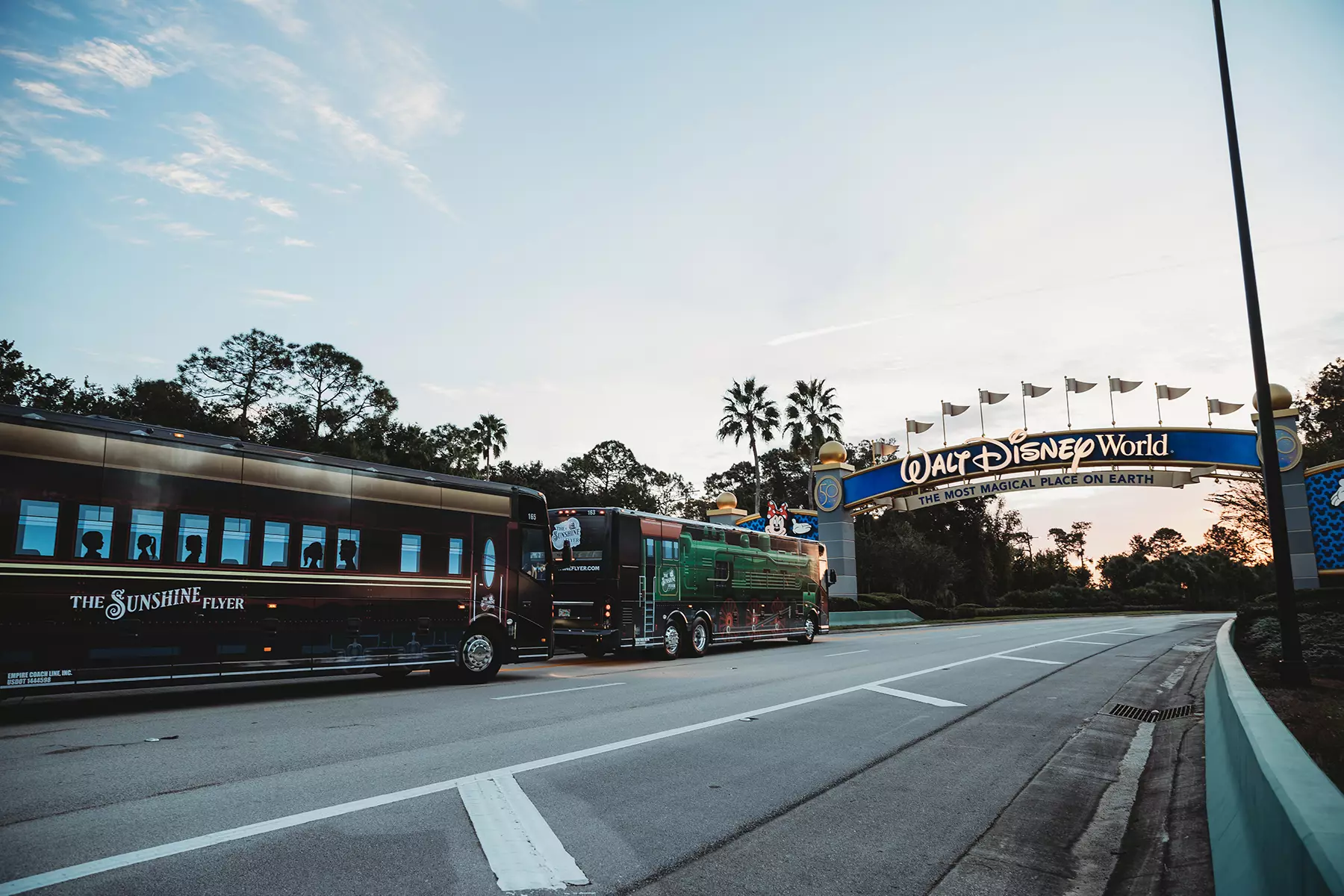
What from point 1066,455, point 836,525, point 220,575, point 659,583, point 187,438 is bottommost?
point 659,583

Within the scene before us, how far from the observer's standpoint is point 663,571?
1912cm

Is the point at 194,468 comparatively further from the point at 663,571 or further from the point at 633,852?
the point at 663,571

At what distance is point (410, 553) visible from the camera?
13.0 m

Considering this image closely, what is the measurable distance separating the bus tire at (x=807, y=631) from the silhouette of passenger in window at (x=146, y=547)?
19.5m

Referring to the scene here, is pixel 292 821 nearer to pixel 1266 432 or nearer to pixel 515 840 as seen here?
pixel 515 840

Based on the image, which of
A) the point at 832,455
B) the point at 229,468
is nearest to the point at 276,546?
the point at 229,468

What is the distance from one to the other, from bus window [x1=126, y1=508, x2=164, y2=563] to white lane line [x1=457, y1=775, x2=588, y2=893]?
6.36m

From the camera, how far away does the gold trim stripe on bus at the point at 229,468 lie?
916 centimetres

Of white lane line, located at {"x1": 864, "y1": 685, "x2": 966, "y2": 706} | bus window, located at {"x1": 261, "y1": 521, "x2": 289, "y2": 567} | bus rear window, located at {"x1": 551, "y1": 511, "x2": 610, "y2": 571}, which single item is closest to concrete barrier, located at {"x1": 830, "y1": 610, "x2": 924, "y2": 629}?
bus rear window, located at {"x1": 551, "y1": 511, "x2": 610, "y2": 571}

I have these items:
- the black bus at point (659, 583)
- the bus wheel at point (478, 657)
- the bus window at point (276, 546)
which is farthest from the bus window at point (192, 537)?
the black bus at point (659, 583)

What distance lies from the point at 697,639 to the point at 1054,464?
21903 millimetres

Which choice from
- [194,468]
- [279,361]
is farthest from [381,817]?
[279,361]

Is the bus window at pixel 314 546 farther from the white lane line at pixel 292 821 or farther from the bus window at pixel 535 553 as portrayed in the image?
the white lane line at pixel 292 821

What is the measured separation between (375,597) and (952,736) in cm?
861
